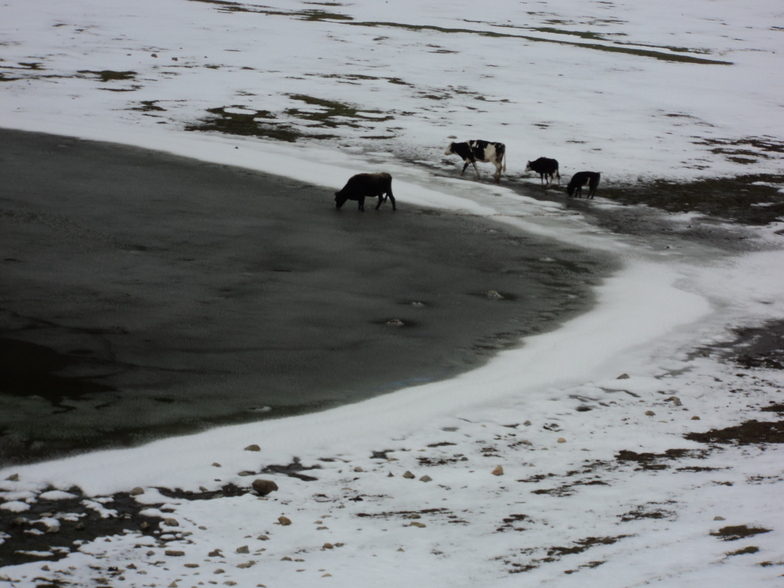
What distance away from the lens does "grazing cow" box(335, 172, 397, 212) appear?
47.1 feet

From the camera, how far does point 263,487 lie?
233 inches

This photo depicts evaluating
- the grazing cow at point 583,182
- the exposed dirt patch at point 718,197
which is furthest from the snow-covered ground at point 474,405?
the exposed dirt patch at point 718,197

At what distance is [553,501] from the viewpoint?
5.93m

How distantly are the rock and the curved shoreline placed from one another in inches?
46.9

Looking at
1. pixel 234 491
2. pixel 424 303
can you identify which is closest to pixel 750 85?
pixel 424 303

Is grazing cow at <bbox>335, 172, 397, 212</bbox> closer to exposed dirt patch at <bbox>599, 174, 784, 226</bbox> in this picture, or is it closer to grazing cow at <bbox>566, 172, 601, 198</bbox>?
grazing cow at <bbox>566, 172, 601, 198</bbox>

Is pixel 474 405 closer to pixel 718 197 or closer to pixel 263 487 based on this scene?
pixel 263 487

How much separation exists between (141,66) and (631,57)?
18.4m

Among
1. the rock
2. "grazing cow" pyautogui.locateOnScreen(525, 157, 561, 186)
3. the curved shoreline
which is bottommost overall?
the rock

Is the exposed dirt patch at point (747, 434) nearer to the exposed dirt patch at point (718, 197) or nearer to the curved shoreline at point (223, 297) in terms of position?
the curved shoreline at point (223, 297)

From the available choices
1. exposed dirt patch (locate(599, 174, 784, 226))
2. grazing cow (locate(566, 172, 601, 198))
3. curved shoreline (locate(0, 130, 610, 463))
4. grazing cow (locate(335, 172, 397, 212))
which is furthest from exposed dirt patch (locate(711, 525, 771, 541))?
grazing cow (locate(566, 172, 601, 198))

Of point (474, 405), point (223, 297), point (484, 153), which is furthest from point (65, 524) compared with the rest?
point (484, 153)

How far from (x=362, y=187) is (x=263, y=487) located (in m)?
8.94

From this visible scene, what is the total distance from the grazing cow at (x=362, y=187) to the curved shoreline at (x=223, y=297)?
0.84 feet
